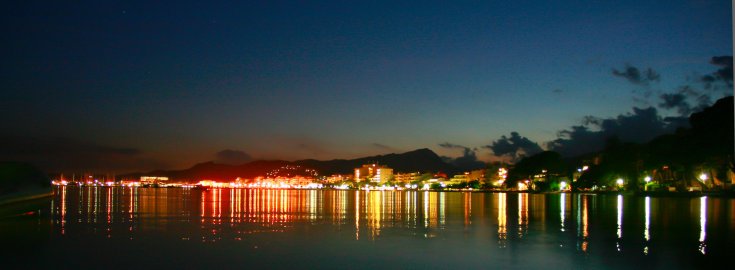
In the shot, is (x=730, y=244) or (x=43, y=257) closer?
(x=43, y=257)

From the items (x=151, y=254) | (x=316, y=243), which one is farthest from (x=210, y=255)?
(x=316, y=243)

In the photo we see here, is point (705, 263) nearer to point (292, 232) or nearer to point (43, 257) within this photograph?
point (292, 232)

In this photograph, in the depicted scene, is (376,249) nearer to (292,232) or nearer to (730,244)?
(292,232)

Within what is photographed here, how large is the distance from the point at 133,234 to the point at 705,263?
59.0 feet

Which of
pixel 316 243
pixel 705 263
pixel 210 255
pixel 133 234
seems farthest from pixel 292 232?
pixel 705 263

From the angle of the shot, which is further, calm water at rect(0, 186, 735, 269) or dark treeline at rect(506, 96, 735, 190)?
dark treeline at rect(506, 96, 735, 190)

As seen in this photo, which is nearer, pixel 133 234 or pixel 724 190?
pixel 133 234

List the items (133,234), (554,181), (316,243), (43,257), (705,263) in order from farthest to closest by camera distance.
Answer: (554,181) → (133,234) → (316,243) → (43,257) → (705,263)

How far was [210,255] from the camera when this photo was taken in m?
15.9

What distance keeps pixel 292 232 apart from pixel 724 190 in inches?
2548

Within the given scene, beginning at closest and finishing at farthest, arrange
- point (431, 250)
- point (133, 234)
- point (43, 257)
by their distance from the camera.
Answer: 1. point (43, 257)
2. point (431, 250)
3. point (133, 234)

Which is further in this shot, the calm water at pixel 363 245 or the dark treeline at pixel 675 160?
the dark treeline at pixel 675 160

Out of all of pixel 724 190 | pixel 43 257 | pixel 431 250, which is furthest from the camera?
pixel 724 190

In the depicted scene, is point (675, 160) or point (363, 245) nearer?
point (363, 245)
